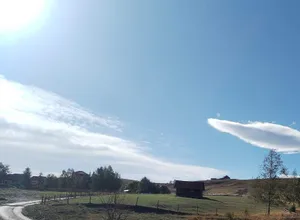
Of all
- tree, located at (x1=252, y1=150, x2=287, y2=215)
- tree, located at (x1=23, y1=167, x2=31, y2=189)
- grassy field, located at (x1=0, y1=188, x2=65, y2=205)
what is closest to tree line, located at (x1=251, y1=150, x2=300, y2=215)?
tree, located at (x1=252, y1=150, x2=287, y2=215)

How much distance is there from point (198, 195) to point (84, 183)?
51.3 m

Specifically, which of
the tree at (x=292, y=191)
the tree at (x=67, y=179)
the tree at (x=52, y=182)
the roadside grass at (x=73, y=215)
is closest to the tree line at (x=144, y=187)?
the tree at (x=67, y=179)

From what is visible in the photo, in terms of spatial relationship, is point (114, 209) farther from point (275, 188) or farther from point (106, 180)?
point (106, 180)

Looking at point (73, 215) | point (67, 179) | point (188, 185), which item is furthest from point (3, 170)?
point (73, 215)

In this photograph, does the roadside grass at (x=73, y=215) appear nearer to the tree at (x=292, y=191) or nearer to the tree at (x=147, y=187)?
the tree at (x=292, y=191)

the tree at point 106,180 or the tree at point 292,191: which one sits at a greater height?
the tree at point 106,180

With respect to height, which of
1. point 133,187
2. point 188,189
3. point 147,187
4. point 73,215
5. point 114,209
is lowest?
point 73,215

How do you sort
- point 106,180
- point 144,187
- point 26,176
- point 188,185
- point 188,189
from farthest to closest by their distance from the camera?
point 26,176 < point 106,180 < point 144,187 < point 188,185 < point 188,189

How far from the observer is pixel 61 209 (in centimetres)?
6244

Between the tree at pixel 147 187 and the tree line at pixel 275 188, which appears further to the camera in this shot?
the tree at pixel 147 187

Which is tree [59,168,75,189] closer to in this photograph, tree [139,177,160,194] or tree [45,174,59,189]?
tree [45,174,59,189]

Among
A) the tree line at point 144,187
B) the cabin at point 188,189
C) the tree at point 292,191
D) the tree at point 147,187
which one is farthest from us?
the tree line at point 144,187

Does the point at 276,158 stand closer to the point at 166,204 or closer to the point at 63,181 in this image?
the point at 166,204

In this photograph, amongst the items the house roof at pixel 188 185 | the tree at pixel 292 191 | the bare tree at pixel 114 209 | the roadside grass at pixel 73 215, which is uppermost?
the house roof at pixel 188 185
